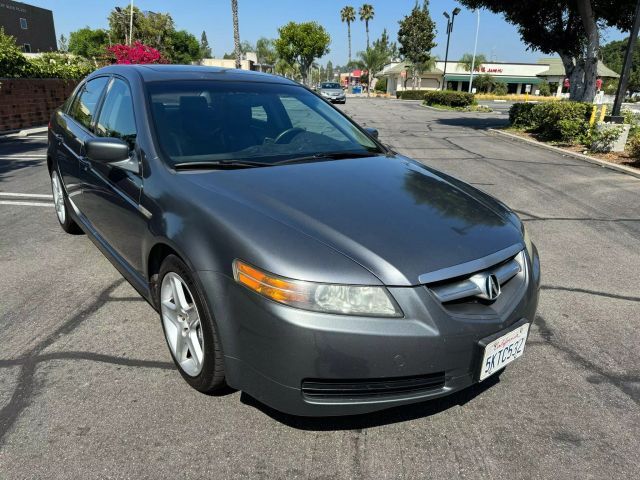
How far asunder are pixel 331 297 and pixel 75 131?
324 centimetres

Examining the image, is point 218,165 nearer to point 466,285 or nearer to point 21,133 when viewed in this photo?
point 466,285

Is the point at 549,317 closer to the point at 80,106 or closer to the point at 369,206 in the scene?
the point at 369,206

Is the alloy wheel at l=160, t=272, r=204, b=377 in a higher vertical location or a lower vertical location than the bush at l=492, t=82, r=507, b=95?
lower

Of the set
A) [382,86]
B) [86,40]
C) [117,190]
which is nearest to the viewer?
[117,190]

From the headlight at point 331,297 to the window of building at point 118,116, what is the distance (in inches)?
64.3

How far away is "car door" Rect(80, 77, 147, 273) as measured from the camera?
2895 millimetres

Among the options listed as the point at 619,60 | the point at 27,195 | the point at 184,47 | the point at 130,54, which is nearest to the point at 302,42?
the point at 184,47

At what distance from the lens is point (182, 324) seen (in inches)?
100

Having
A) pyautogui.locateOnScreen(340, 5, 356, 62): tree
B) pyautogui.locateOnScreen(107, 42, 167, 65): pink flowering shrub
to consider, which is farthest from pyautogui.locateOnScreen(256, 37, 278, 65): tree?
pyautogui.locateOnScreen(107, 42, 167, 65): pink flowering shrub

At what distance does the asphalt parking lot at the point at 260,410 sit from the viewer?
213 cm

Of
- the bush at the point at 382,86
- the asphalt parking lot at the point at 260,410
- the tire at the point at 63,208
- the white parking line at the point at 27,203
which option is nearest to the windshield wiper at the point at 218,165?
the asphalt parking lot at the point at 260,410

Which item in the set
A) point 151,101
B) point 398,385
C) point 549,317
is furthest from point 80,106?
point 549,317

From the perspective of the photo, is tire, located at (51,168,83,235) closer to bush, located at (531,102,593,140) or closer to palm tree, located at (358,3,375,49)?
bush, located at (531,102,593,140)

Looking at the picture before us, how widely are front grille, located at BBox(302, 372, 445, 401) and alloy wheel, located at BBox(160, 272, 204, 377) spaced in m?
0.66
